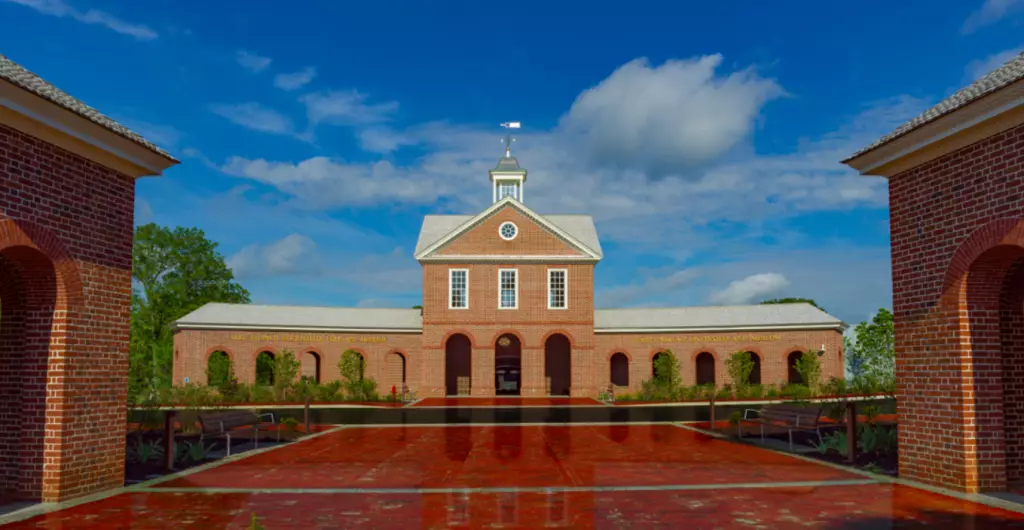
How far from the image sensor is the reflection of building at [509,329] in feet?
117

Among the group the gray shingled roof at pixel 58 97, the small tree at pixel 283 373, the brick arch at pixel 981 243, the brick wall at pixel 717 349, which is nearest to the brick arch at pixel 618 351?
the brick wall at pixel 717 349

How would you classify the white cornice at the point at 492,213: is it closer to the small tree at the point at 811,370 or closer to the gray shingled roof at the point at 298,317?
the gray shingled roof at the point at 298,317

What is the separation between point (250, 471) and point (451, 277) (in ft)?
78.0

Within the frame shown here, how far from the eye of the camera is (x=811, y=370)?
1382 inches

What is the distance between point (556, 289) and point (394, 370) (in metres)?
9.67

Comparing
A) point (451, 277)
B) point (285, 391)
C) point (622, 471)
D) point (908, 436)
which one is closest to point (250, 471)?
point (622, 471)

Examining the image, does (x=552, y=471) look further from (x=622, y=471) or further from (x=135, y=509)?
(x=135, y=509)

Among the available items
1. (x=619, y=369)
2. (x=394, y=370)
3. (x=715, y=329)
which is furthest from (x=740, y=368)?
(x=394, y=370)

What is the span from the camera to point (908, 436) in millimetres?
10797

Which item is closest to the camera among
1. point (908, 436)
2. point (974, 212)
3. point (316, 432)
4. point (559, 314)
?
point (974, 212)

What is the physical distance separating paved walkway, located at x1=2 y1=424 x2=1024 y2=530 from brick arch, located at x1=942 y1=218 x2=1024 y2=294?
291 cm

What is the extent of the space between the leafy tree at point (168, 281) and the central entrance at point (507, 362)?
67.1ft

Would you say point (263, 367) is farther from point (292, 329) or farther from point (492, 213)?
point (492, 213)

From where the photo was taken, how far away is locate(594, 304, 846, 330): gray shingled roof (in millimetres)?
37312
